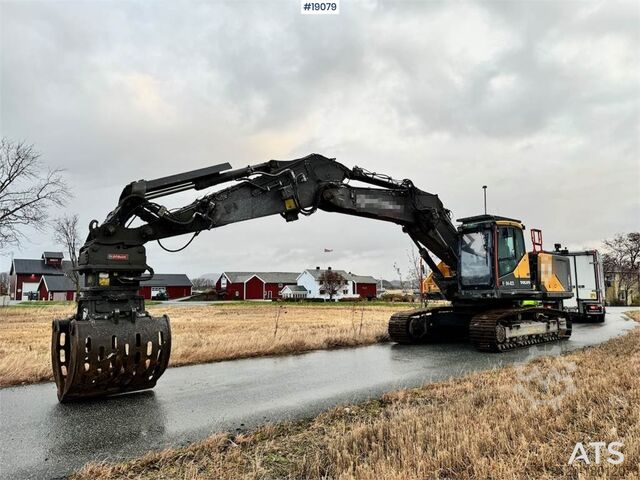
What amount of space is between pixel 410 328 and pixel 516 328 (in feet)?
8.87

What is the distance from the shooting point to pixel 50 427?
545 centimetres

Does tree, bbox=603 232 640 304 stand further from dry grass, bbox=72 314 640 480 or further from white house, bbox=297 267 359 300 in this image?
dry grass, bbox=72 314 640 480

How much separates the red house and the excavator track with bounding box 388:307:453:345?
69.7 m

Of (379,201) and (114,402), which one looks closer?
(114,402)

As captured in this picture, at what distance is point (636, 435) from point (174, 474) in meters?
4.10

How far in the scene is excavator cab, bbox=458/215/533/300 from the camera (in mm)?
12234

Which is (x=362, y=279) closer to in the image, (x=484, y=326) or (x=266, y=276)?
(x=266, y=276)

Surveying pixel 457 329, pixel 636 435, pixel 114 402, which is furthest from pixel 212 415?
pixel 457 329

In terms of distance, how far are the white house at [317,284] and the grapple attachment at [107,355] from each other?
68474 mm

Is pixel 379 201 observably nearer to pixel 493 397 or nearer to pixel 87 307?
pixel 493 397

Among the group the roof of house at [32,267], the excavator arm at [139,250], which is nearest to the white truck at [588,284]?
the excavator arm at [139,250]

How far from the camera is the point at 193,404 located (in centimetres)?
648

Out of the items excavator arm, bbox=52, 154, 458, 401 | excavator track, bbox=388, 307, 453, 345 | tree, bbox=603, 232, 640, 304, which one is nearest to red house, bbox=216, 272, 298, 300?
tree, bbox=603, 232, 640, 304

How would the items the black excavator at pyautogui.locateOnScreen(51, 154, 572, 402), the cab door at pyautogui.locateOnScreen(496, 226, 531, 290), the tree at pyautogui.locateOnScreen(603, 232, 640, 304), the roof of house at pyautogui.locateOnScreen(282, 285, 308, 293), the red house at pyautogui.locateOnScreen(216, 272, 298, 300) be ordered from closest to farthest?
the black excavator at pyautogui.locateOnScreen(51, 154, 572, 402) → the cab door at pyautogui.locateOnScreen(496, 226, 531, 290) → the tree at pyautogui.locateOnScreen(603, 232, 640, 304) → the roof of house at pyautogui.locateOnScreen(282, 285, 308, 293) → the red house at pyautogui.locateOnScreen(216, 272, 298, 300)
